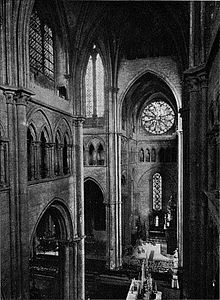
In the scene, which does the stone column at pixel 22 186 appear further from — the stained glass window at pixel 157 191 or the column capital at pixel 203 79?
the stained glass window at pixel 157 191

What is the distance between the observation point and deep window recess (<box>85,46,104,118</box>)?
19.8 metres

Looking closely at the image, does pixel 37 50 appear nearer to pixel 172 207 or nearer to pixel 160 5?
pixel 160 5

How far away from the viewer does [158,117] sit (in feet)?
95.5

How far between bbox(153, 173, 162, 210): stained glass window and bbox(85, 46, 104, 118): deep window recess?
11.9 m

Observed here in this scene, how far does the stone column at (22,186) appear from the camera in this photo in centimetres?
871

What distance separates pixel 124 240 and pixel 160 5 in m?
18.8

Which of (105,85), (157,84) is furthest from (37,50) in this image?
(157,84)

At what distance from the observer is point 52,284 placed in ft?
52.5

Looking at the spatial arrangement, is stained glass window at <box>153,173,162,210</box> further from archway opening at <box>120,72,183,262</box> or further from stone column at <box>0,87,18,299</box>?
stone column at <box>0,87,18,299</box>

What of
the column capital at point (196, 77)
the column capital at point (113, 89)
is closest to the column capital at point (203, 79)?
the column capital at point (196, 77)

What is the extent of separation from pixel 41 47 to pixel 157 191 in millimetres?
21478

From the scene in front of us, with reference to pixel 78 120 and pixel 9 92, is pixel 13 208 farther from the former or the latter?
pixel 78 120

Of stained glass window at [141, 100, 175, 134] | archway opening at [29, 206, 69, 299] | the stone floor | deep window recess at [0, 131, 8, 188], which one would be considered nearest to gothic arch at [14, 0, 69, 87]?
deep window recess at [0, 131, 8, 188]

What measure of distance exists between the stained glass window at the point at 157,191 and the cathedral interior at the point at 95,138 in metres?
3.19
